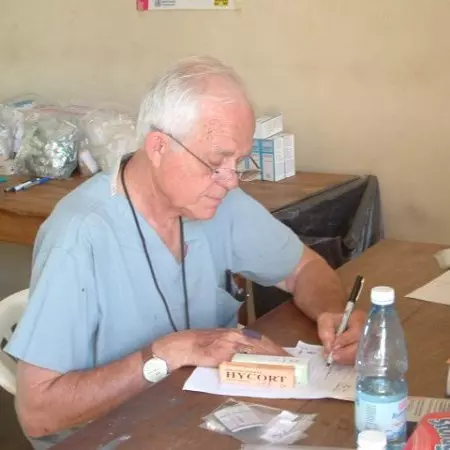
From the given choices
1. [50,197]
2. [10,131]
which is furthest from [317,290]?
[10,131]

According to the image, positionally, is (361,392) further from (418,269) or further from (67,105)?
(67,105)

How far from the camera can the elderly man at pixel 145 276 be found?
57.6 inches

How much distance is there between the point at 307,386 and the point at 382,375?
20cm

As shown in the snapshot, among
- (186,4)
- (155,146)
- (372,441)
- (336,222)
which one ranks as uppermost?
(186,4)

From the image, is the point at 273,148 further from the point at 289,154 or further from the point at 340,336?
the point at 340,336

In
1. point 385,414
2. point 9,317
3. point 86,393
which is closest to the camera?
point 385,414

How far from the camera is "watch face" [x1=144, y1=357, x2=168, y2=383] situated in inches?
57.4

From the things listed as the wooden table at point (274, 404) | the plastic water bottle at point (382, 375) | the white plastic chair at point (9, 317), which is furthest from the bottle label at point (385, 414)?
the white plastic chair at point (9, 317)

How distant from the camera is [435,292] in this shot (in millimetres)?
1816

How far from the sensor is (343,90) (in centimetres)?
293

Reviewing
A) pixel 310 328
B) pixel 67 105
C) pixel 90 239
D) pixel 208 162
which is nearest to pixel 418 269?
pixel 310 328

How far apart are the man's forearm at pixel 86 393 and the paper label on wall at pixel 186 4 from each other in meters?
1.93

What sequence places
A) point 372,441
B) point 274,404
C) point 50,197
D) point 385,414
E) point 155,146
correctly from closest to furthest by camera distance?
point 372,441 < point 385,414 < point 274,404 < point 155,146 < point 50,197

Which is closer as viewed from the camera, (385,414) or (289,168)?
(385,414)
